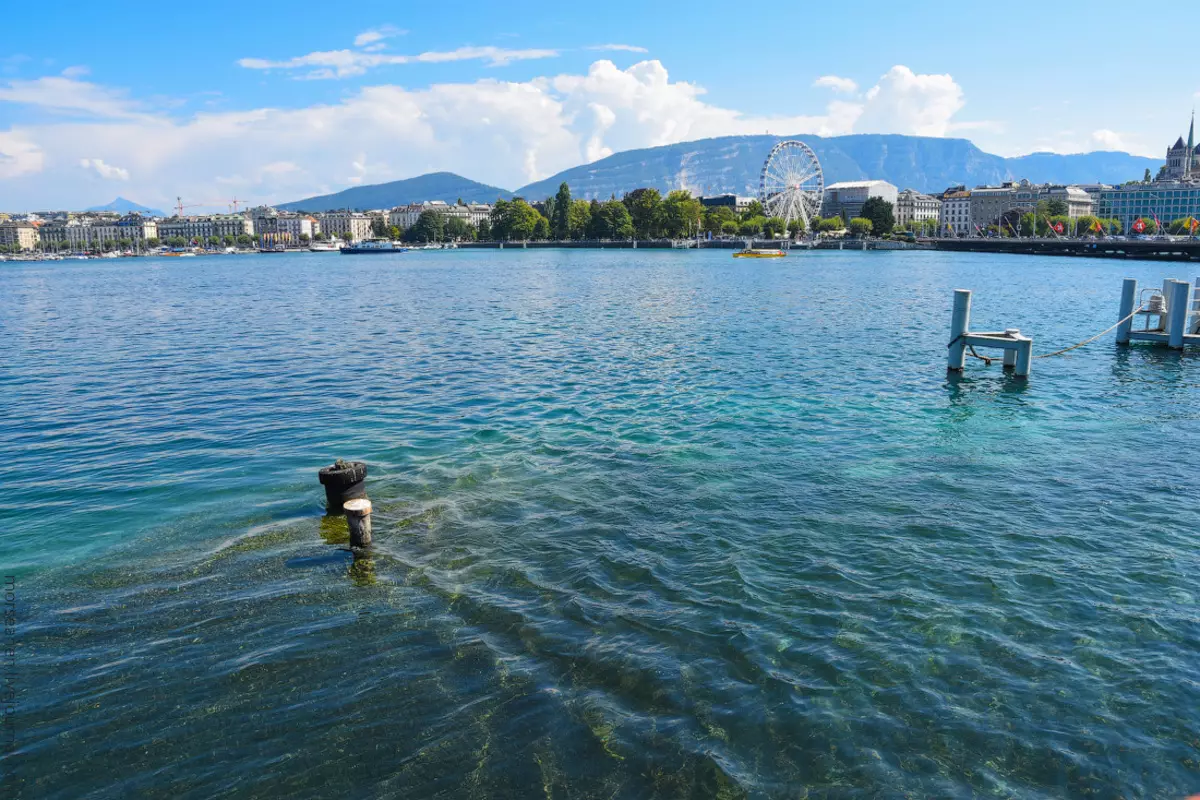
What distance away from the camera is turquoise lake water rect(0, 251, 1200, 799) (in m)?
7.81

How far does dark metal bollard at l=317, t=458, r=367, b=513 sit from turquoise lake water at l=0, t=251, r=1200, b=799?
593 mm

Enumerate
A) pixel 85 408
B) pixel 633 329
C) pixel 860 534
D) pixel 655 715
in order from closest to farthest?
1. pixel 655 715
2. pixel 860 534
3. pixel 85 408
4. pixel 633 329

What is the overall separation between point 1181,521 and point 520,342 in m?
31.2

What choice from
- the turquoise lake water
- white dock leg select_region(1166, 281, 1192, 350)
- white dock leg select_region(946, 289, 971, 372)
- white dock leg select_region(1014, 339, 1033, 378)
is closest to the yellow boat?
white dock leg select_region(1166, 281, 1192, 350)

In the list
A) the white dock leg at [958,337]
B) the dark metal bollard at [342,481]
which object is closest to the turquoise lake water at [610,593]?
the dark metal bollard at [342,481]

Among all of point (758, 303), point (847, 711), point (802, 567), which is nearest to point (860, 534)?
point (802, 567)

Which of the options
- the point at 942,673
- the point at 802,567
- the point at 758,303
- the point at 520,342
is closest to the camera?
the point at 942,673

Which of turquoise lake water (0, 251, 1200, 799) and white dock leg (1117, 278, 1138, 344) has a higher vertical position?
white dock leg (1117, 278, 1138, 344)

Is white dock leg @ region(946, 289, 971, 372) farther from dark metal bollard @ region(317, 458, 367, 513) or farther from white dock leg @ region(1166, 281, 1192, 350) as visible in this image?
dark metal bollard @ region(317, 458, 367, 513)

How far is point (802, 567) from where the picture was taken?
478 inches

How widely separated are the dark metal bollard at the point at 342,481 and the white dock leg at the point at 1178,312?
37.0 meters

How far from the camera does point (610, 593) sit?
37.2 ft

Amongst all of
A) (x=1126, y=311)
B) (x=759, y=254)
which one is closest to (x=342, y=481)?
(x=1126, y=311)

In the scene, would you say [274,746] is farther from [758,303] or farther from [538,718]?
[758,303]
